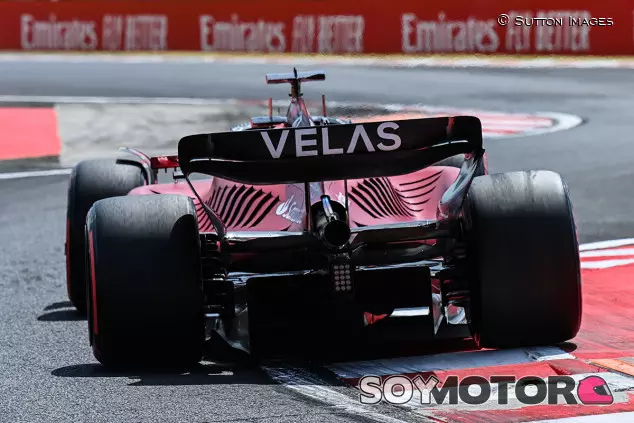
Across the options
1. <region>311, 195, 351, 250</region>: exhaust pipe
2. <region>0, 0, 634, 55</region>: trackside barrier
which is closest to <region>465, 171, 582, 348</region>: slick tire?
<region>311, 195, 351, 250</region>: exhaust pipe

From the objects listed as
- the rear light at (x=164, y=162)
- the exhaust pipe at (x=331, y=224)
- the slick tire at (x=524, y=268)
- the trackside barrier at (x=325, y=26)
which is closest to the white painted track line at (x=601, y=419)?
the slick tire at (x=524, y=268)

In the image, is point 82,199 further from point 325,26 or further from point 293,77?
point 325,26

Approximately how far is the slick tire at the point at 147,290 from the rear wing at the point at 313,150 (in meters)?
0.36

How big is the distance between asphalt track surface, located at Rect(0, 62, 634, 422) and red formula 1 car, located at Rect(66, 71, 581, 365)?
0.94 ft

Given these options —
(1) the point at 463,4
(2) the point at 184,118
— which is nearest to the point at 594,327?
(2) the point at 184,118

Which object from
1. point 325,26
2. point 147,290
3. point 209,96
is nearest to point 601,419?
point 147,290

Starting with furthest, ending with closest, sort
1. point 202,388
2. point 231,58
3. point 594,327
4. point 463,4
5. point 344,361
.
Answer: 1. point 231,58
2. point 463,4
3. point 594,327
4. point 344,361
5. point 202,388

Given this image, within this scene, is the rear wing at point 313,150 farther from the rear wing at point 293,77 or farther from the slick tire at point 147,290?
the rear wing at point 293,77

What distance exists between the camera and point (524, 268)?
6094 millimetres

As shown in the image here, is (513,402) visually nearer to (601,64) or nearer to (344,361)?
(344,361)

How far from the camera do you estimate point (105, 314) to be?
6.06m

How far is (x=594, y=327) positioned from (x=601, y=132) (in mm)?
9428

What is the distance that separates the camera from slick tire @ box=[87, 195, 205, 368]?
6023mm

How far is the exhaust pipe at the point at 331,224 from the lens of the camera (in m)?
6.12
